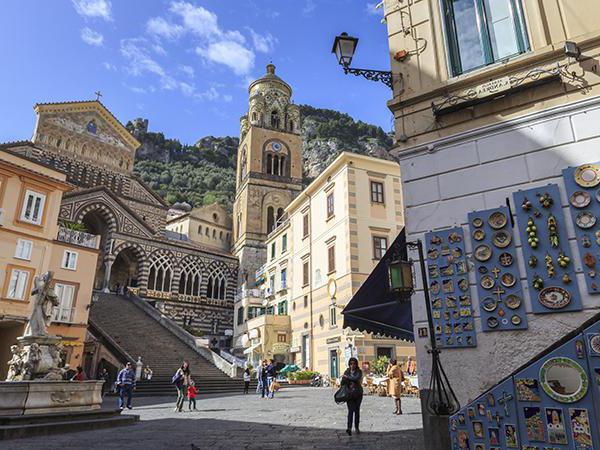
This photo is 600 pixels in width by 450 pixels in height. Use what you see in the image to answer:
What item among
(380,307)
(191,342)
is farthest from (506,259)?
(191,342)

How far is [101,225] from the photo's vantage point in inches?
1417

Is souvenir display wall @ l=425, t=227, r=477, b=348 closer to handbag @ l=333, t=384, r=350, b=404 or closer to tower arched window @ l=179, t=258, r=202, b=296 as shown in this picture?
handbag @ l=333, t=384, r=350, b=404

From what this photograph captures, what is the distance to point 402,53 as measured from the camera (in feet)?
22.4

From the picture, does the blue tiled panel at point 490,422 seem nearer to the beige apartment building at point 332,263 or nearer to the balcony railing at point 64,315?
the beige apartment building at point 332,263

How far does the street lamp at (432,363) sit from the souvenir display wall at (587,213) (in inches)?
67.0

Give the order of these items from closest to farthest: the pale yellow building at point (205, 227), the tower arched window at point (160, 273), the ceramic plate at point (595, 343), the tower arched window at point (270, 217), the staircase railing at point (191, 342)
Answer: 1. the ceramic plate at point (595, 343)
2. the staircase railing at point (191, 342)
3. the tower arched window at point (160, 273)
4. the tower arched window at point (270, 217)
5. the pale yellow building at point (205, 227)

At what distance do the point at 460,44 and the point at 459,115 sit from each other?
4.05 feet

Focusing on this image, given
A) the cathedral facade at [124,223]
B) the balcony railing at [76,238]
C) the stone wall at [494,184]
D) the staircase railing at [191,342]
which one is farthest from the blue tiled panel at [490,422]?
the cathedral facade at [124,223]

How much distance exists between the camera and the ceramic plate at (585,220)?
4.79m

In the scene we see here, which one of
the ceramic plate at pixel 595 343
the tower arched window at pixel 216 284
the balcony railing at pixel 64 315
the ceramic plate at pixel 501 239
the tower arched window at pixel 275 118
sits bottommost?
the ceramic plate at pixel 595 343

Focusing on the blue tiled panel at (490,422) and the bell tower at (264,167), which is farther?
the bell tower at (264,167)

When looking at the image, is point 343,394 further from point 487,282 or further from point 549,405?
point 549,405

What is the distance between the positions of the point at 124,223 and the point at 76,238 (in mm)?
13799

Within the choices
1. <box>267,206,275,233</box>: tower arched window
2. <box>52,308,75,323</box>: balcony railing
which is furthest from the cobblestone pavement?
<box>267,206,275,233</box>: tower arched window
